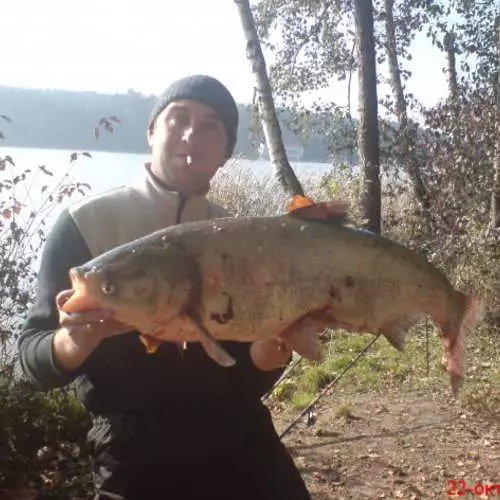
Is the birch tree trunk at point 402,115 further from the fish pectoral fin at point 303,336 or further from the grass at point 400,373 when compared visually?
the fish pectoral fin at point 303,336

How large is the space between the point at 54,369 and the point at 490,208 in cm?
858

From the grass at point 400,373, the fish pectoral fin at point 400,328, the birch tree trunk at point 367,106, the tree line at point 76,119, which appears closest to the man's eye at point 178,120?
the fish pectoral fin at point 400,328

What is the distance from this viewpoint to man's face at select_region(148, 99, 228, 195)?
2.77 meters

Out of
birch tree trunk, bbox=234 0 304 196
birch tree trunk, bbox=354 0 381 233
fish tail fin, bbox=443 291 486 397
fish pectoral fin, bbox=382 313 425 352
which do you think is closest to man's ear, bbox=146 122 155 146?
fish pectoral fin, bbox=382 313 425 352

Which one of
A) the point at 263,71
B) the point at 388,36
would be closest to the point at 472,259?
the point at 263,71

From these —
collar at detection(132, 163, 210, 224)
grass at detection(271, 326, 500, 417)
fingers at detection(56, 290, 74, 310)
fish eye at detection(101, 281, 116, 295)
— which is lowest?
grass at detection(271, 326, 500, 417)

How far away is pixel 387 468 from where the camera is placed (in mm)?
5441

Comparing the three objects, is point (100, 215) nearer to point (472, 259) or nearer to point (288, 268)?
point (288, 268)

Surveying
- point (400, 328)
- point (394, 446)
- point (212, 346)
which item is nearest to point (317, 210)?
point (400, 328)

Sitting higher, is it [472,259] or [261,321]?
[261,321]

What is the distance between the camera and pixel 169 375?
270cm

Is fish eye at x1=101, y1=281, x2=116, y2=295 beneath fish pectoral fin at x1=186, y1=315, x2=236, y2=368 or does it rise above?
above

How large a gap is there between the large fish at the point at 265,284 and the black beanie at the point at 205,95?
682 millimetres
